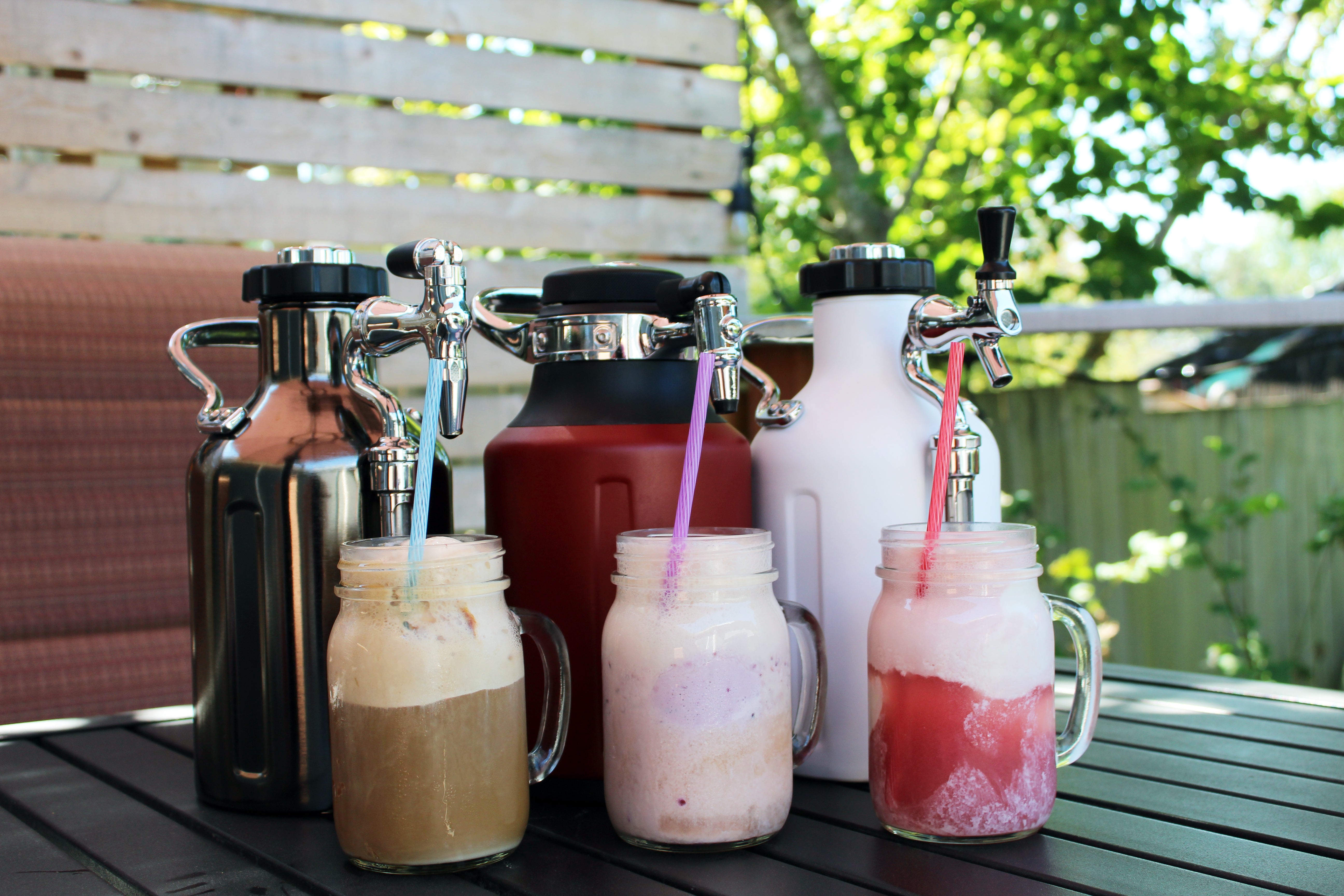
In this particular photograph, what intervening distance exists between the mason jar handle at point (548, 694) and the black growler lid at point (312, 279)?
244 millimetres

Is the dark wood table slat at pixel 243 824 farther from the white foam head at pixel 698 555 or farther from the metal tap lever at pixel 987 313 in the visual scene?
the metal tap lever at pixel 987 313

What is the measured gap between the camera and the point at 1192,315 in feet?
6.38

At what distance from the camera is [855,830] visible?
0.69 meters

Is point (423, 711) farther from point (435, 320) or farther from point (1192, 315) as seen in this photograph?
point (1192, 315)

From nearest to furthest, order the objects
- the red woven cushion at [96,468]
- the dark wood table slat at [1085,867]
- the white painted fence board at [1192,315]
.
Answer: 1. the dark wood table slat at [1085,867]
2. the red woven cushion at [96,468]
3. the white painted fence board at [1192,315]

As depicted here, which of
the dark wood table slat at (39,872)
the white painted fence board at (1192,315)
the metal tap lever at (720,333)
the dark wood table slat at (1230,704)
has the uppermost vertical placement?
the white painted fence board at (1192,315)

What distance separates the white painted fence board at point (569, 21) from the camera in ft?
7.82

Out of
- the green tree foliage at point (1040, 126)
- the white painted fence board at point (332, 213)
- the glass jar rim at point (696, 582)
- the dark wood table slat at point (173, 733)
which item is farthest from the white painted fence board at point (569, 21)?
the glass jar rim at point (696, 582)

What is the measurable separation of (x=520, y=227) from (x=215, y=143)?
68 centimetres

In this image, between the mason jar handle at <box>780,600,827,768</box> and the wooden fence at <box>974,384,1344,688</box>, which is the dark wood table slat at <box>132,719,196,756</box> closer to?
the mason jar handle at <box>780,600,827,768</box>

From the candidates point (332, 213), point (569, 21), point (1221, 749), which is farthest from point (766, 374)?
point (569, 21)

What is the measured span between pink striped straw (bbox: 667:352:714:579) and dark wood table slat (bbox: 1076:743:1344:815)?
39cm

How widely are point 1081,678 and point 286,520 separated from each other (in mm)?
511

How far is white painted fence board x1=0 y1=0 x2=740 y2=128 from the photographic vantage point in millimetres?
2121
